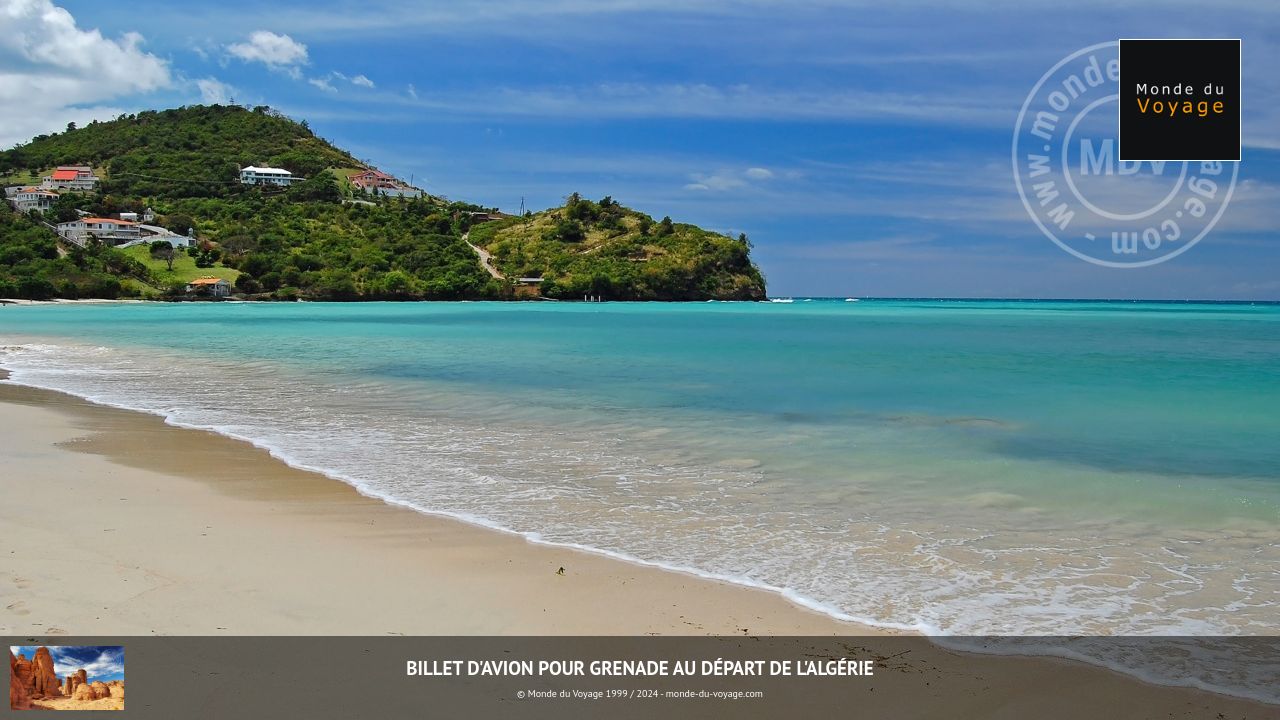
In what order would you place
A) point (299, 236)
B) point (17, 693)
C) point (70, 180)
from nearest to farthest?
point (17, 693) → point (299, 236) → point (70, 180)

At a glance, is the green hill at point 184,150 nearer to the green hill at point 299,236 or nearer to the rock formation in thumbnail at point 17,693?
the green hill at point 299,236

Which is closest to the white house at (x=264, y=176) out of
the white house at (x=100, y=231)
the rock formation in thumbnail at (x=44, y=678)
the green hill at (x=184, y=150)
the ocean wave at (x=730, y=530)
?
the green hill at (x=184, y=150)

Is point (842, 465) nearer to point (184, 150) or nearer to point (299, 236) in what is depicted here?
point (299, 236)

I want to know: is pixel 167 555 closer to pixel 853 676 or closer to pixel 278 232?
pixel 853 676

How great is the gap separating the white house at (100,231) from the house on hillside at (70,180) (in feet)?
77.6

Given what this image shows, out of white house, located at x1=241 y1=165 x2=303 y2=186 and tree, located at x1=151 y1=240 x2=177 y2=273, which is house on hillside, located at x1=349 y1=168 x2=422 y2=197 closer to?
white house, located at x1=241 y1=165 x2=303 y2=186

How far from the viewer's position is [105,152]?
126 m

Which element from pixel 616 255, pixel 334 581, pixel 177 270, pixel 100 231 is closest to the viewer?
pixel 334 581

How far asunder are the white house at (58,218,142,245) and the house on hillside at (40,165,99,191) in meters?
23.7

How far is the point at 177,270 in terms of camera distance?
274ft

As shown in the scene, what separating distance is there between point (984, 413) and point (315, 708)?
39.5ft

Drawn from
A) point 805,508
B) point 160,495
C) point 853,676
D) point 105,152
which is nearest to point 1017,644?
point 853,676

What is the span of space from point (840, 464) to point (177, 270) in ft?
293

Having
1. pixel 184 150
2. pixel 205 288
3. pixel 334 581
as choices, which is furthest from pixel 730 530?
pixel 184 150
